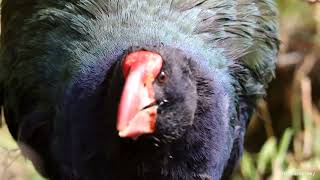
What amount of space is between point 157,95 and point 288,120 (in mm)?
2297

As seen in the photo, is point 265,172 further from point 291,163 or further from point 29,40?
point 29,40

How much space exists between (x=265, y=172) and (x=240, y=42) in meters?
1.27

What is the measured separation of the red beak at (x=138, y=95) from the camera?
9.75ft

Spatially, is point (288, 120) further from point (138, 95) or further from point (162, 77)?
point (138, 95)

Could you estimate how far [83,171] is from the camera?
3420 mm

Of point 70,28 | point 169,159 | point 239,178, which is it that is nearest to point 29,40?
point 70,28

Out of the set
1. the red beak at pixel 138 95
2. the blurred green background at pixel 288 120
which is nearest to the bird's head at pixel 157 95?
the red beak at pixel 138 95

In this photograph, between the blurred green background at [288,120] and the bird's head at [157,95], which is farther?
the blurred green background at [288,120]

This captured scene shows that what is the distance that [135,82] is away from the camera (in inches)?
117

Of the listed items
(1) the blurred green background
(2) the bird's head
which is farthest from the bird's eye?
(1) the blurred green background

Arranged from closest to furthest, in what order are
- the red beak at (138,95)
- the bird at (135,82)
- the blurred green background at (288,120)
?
the red beak at (138,95) → the bird at (135,82) → the blurred green background at (288,120)

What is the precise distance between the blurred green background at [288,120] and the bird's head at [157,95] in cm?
156

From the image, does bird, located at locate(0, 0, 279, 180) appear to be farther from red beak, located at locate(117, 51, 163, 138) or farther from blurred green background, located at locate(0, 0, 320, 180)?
blurred green background, located at locate(0, 0, 320, 180)

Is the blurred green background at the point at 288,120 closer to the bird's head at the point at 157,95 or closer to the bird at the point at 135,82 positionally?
the bird at the point at 135,82
